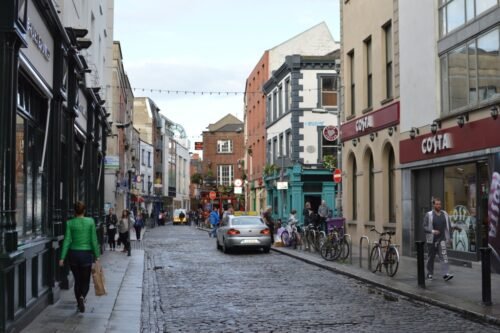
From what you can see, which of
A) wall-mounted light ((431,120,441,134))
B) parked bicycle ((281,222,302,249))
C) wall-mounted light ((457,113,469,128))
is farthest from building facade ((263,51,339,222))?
wall-mounted light ((457,113,469,128))

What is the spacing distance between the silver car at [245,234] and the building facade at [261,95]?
2297 cm

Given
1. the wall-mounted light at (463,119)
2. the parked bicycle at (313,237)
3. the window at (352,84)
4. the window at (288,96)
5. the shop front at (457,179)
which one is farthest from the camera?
the window at (288,96)

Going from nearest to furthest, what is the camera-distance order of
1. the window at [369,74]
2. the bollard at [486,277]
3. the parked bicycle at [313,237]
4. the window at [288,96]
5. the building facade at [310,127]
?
1. the bollard at [486,277]
2. the parked bicycle at [313,237]
3. the window at [369,74]
4. the building facade at [310,127]
5. the window at [288,96]

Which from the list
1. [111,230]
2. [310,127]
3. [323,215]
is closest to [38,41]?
[111,230]

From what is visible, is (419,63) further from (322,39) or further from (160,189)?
(160,189)

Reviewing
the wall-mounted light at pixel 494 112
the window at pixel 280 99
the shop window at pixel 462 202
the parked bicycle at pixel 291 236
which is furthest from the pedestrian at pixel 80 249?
the window at pixel 280 99

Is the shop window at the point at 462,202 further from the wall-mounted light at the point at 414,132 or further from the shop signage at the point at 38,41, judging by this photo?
the shop signage at the point at 38,41

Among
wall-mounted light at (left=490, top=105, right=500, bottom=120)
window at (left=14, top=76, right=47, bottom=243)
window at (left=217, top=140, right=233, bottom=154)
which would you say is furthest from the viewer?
window at (left=217, top=140, right=233, bottom=154)

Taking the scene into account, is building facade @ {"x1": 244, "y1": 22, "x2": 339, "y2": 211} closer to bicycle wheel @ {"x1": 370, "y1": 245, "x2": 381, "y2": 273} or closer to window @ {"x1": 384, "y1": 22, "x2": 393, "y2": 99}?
window @ {"x1": 384, "y1": 22, "x2": 393, "y2": 99}

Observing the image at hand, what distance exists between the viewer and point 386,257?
14945 millimetres

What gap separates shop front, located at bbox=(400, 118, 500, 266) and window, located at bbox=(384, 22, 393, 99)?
2.50 metres

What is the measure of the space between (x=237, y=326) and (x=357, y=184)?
15827 millimetres

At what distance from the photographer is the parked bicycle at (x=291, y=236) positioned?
25156 mm

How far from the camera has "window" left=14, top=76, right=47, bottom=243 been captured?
9.39m
